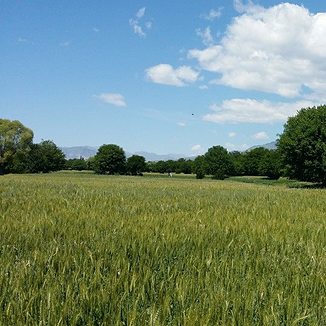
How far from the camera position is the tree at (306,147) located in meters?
47.4

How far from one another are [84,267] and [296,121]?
5123 centimetres

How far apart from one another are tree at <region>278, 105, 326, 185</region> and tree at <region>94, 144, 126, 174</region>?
85533mm

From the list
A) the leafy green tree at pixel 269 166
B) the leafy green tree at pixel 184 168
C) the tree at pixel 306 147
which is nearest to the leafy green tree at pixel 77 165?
the leafy green tree at pixel 184 168

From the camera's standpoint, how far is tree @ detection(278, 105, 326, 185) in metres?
47.4

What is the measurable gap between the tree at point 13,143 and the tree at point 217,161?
163 ft

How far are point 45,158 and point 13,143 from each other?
1899cm

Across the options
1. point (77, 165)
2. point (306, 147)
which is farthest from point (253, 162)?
point (306, 147)

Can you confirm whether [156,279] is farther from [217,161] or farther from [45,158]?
[45,158]

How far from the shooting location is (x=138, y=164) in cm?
13450

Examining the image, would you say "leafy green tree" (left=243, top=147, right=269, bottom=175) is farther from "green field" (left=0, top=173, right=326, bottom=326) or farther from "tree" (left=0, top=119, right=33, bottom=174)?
"green field" (left=0, top=173, right=326, bottom=326)

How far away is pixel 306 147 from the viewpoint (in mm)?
48062

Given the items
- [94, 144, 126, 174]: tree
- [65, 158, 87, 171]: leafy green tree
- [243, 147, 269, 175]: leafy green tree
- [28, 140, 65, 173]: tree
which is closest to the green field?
[28, 140, 65, 173]: tree

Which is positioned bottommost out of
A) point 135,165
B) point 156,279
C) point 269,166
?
point 156,279

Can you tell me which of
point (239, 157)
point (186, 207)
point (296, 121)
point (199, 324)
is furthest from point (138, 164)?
point (199, 324)
